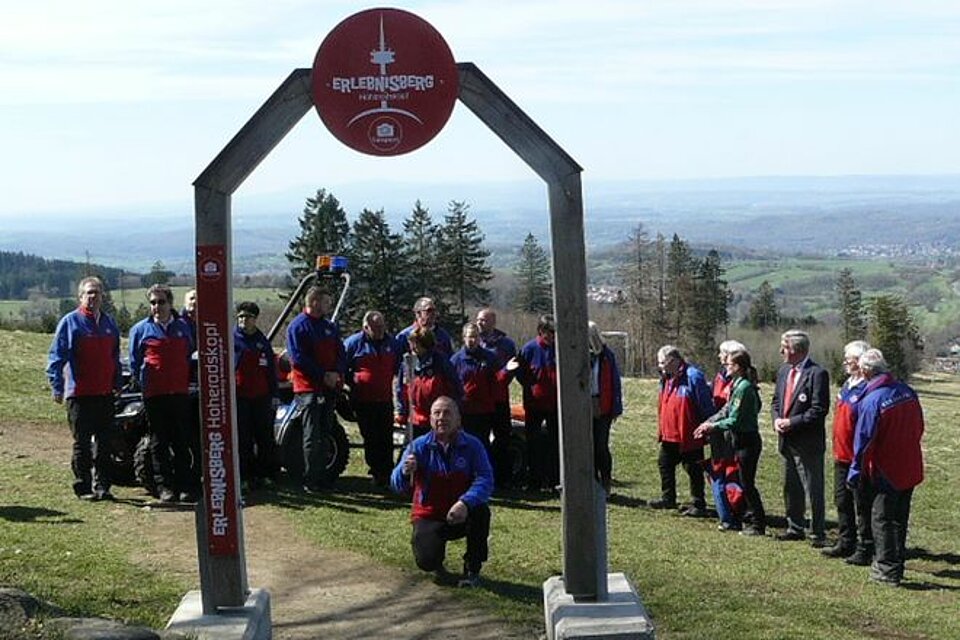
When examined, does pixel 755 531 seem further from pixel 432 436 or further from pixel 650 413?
pixel 650 413

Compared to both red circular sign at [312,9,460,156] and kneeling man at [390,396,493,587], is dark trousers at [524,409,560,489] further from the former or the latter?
red circular sign at [312,9,460,156]

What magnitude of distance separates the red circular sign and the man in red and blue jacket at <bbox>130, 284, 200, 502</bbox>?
4753mm

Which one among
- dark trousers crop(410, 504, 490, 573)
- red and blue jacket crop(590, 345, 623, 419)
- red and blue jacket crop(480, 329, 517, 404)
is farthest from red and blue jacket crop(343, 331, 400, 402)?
dark trousers crop(410, 504, 490, 573)

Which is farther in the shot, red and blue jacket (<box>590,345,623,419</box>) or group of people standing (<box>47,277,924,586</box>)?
red and blue jacket (<box>590,345,623,419</box>)

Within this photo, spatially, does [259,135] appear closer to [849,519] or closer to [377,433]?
[377,433]

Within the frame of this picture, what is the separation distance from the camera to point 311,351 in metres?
11.4

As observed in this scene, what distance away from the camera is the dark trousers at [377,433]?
1174 centimetres

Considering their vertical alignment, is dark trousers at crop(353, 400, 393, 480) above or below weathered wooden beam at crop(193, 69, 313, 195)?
below

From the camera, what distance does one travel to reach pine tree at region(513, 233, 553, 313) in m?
56.0

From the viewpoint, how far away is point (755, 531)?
11.1 meters

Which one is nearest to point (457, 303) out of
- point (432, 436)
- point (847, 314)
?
point (847, 314)

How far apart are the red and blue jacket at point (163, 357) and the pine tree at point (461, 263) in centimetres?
4223

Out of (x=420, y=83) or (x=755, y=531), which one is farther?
(x=755, y=531)

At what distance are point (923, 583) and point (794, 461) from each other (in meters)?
1.49
